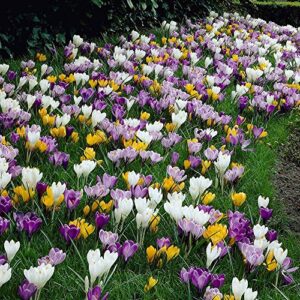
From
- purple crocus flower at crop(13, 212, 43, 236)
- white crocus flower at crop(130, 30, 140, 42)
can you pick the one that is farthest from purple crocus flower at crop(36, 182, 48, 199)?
white crocus flower at crop(130, 30, 140, 42)

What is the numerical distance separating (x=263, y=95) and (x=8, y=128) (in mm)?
2309

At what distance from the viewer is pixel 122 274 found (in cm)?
242

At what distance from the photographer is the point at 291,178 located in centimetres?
389

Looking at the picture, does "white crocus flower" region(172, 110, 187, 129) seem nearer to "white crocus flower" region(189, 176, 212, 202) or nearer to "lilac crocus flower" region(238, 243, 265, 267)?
"white crocus flower" region(189, 176, 212, 202)

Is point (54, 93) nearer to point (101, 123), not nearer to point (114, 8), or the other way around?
point (101, 123)

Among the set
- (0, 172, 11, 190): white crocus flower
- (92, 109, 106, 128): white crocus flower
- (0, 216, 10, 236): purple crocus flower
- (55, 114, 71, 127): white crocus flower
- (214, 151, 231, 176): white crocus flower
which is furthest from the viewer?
(92, 109, 106, 128): white crocus flower

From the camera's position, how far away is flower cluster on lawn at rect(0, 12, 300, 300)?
2451mm

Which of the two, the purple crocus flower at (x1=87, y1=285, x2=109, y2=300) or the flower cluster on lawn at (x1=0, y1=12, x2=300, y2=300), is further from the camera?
the flower cluster on lawn at (x1=0, y1=12, x2=300, y2=300)

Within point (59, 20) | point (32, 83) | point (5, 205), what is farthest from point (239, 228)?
point (59, 20)

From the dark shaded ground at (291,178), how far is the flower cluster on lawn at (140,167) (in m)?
0.18

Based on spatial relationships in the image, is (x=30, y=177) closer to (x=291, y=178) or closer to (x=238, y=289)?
(x=238, y=289)

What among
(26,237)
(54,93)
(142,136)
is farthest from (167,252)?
(54,93)

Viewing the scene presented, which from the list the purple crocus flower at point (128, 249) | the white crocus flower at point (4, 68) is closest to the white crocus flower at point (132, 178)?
the purple crocus flower at point (128, 249)

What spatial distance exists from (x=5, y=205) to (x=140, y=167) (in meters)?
1.05
